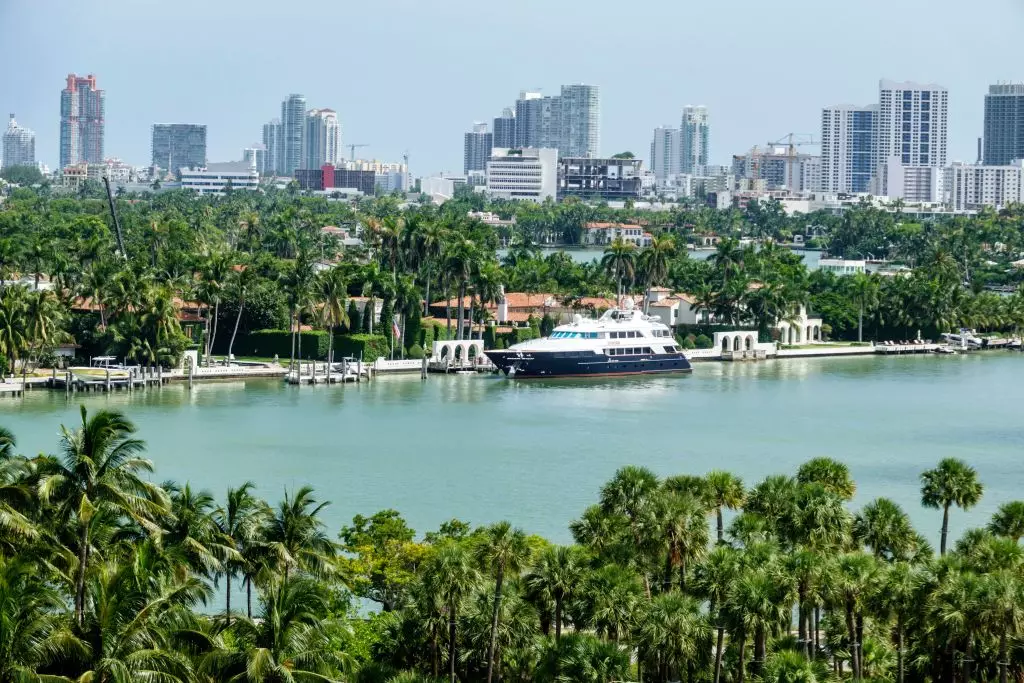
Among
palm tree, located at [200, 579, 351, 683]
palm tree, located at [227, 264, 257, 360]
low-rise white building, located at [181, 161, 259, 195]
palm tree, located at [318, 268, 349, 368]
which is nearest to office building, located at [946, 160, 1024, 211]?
low-rise white building, located at [181, 161, 259, 195]

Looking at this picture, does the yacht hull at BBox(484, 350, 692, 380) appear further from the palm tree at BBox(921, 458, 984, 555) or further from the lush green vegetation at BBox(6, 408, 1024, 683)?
the lush green vegetation at BBox(6, 408, 1024, 683)

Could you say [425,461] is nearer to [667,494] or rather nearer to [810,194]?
[667,494]

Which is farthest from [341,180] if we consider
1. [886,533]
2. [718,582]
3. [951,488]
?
[718,582]

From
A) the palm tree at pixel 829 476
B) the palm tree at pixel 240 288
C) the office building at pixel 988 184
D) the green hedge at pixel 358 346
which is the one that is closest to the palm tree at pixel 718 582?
the palm tree at pixel 829 476

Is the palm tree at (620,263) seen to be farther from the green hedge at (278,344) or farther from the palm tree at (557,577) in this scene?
the palm tree at (557,577)

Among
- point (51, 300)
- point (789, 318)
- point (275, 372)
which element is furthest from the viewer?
Answer: point (789, 318)

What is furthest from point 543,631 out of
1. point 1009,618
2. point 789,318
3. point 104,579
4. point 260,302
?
point 789,318
